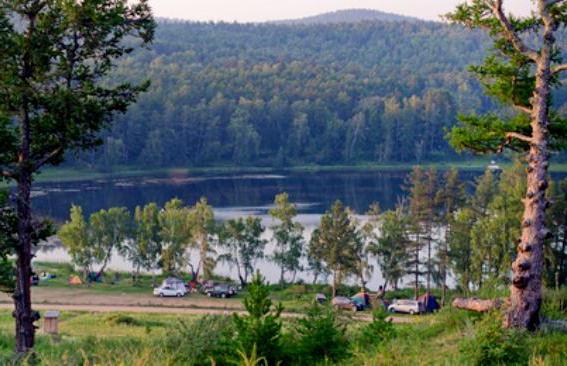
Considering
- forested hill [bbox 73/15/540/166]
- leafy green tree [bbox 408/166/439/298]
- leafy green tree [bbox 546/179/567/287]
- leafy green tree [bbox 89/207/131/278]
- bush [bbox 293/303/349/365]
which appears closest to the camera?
bush [bbox 293/303/349/365]

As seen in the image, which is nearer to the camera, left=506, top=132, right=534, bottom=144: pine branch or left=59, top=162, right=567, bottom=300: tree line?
left=506, top=132, right=534, bottom=144: pine branch

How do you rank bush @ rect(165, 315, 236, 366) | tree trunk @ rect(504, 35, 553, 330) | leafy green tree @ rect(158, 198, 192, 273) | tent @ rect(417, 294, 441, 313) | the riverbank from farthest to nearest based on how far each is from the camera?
the riverbank
leafy green tree @ rect(158, 198, 192, 273)
tent @ rect(417, 294, 441, 313)
tree trunk @ rect(504, 35, 553, 330)
bush @ rect(165, 315, 236, 366)

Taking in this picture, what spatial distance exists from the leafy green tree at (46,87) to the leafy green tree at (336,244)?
27083 mm

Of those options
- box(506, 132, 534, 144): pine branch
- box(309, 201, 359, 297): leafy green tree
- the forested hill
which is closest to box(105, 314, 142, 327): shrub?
box(309, 201, 359, 297): leafy green tree

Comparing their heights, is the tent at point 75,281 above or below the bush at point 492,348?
below

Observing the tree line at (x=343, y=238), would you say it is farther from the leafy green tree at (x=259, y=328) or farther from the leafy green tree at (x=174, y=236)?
the leafy green tree at (x=259, y=328)

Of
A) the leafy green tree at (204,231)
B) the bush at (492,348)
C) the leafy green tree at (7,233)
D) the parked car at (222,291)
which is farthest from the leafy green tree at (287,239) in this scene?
the bush at (492,348)

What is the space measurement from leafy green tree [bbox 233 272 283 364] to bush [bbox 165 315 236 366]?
0.19 m

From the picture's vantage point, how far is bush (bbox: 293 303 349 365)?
30.3 feet

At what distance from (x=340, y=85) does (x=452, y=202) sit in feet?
365

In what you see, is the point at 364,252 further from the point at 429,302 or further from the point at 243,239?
the point at 429,302

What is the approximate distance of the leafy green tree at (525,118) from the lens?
32.0 feet

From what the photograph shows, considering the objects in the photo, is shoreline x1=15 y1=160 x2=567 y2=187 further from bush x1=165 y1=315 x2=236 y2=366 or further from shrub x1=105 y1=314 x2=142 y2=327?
bush x1=165 y1=315 x2=236 y2=366

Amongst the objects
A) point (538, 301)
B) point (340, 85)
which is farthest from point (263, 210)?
point (340, 85)
